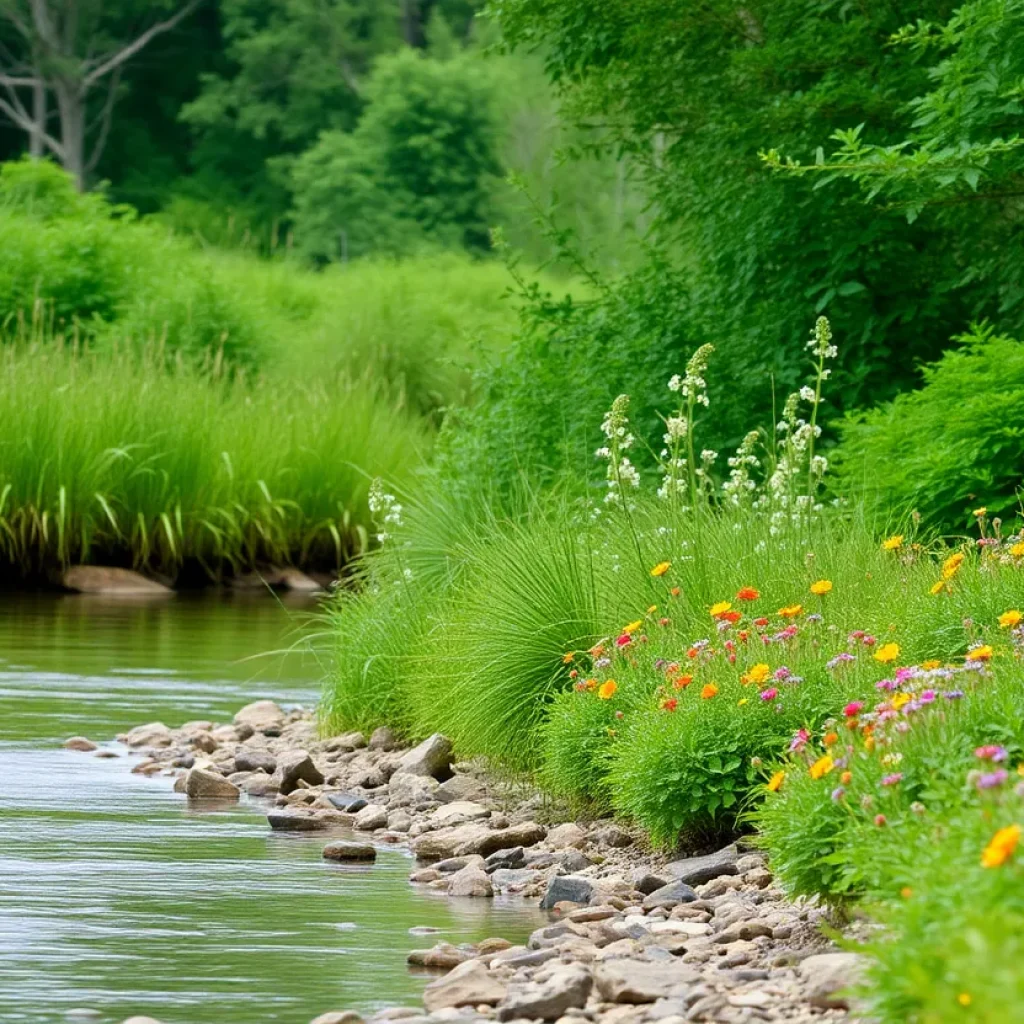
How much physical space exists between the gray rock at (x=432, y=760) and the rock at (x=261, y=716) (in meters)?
1.83

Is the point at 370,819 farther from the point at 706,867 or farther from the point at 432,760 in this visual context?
the point at 706,867

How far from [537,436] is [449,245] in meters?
32.6

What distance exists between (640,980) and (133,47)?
162ft

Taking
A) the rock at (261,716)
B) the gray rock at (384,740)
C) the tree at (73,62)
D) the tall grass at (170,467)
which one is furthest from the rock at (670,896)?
the tree at (73,62)

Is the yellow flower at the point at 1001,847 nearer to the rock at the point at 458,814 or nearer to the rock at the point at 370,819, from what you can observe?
the rock at the point at 458,814

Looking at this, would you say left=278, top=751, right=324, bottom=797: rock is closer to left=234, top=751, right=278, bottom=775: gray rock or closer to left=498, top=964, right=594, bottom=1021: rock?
left=234, top=751, right=278, bottom=775: gray rock

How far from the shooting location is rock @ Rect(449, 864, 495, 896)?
22.0 feet

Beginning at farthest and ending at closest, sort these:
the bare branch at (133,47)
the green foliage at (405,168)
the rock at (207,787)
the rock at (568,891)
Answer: the bare branch at (133,47) < the green foliage at (405,168) < the rock at (207,787) < the rock at (568,891)

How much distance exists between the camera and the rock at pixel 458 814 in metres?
7.74

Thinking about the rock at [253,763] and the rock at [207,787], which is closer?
the rock at [207,787]

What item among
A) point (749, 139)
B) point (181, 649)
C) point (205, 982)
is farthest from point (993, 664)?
point (181, 649)

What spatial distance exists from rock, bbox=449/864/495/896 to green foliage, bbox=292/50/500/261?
38213 mm

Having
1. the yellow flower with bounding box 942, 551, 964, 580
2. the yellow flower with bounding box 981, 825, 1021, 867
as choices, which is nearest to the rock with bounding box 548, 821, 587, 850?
the yellow flower with bounding box 942, 551, 964, 580

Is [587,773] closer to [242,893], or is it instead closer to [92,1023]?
[242,893]
